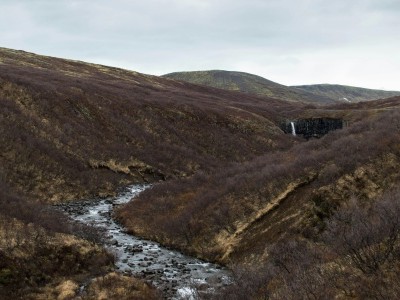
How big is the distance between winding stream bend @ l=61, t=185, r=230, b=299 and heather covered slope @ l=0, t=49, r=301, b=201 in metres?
9.28

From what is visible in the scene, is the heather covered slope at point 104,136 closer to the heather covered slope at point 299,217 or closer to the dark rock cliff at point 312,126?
the dark rock cliff at point 312,126

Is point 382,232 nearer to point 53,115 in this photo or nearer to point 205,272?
point 205,272

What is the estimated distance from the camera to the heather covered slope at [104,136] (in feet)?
125

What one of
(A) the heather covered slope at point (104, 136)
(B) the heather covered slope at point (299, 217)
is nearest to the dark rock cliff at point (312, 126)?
(A) the heather covered slope at point (104, 136)

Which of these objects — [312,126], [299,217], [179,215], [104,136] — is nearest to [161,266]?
[179,215]

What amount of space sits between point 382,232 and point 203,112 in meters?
59.9

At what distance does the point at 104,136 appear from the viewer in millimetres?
51531

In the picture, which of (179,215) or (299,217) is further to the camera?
(179,215)

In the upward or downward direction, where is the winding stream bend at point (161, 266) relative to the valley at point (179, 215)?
downward

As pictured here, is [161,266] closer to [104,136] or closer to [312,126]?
[104,136]

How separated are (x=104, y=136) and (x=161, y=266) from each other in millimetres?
32622

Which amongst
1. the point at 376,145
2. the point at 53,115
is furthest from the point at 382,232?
the point at 53,115

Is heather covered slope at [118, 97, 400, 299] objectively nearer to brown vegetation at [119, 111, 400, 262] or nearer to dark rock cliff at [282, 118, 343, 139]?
brown vegetation at [119, 111, 400, 262]

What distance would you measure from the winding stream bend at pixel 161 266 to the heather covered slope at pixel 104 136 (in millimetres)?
9279
